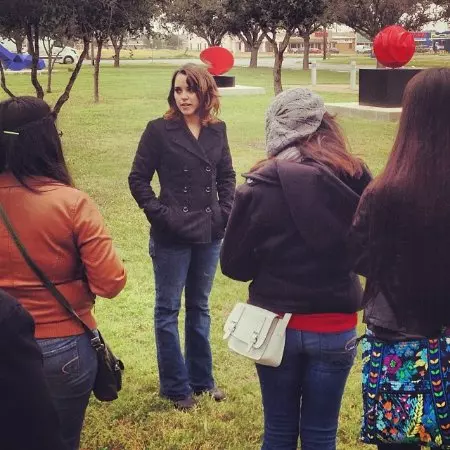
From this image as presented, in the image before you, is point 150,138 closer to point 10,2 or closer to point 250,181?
point 250,181

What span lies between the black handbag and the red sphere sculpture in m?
13.8

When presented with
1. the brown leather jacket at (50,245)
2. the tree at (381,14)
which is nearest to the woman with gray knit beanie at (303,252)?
the brown leather jacket at (50,245)

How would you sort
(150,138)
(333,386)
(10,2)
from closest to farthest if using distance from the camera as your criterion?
(333,386)
(150,138)
(10,2)

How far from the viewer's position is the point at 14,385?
1363mm

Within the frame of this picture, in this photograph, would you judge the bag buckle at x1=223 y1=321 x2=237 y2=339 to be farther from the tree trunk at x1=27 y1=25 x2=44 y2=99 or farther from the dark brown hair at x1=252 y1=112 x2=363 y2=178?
the tree trunk at x1=27 y1=25 x2=44 y2=99

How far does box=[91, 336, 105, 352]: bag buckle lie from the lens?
2510mm

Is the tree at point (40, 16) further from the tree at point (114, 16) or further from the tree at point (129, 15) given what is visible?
the tree at point (129, 15)

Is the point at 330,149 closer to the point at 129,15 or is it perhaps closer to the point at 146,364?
the point at 146,364

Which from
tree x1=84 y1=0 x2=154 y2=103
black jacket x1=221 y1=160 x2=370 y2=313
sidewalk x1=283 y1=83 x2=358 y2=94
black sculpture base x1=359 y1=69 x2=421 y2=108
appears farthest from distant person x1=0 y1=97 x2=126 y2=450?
sidewalk x1=283 y1=83 x2=358 y2=94

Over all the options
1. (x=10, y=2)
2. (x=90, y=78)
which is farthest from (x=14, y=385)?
(x=90, y=78)

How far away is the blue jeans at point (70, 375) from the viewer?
2.39 meters

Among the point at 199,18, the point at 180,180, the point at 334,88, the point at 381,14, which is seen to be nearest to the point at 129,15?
the point at 180,180

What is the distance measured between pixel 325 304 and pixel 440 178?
0.60m

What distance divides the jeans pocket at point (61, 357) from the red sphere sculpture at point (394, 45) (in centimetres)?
1396
